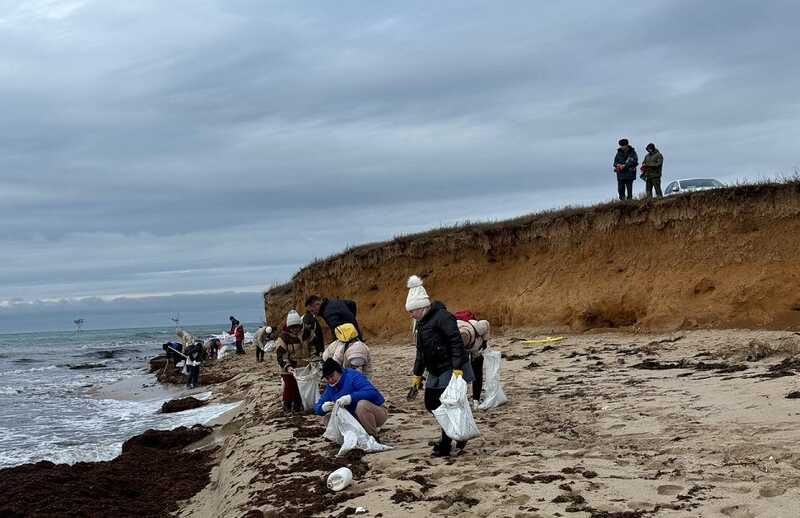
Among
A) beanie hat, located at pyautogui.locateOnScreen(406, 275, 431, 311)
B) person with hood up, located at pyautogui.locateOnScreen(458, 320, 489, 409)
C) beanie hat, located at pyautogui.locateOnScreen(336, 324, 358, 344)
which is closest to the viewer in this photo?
beanie hat, located at pyautogui.locateOnScreen(406, 275, 431, 311)

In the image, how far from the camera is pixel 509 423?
25.9ft

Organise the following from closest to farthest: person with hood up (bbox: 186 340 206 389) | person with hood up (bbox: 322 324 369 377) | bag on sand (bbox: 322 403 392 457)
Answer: bag on sand (bbox: 322 403 392 457), person with hood up (bbox: 322 324 369 377), person with hood up (bbox: 186 340 206 389)

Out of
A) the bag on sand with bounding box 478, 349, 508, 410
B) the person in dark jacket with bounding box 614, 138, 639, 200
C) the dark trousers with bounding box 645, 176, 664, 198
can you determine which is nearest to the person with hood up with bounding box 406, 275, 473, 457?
the bag on sand with bounding box 478, 349, 508, 410

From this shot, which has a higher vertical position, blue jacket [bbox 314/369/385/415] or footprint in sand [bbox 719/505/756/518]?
blue jacket [bbox 314/369/385/415]

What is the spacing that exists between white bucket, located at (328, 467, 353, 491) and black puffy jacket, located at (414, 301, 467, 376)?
52.1 inches

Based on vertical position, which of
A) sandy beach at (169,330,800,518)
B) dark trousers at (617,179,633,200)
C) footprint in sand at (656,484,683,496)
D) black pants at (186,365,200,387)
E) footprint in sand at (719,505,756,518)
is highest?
dark trousers at (617,179,633,200)

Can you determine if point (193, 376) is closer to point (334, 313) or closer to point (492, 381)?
point (334, 313)

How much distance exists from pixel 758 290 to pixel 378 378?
779 cm

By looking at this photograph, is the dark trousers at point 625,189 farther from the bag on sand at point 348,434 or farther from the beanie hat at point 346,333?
the bag on sand at point 348,434

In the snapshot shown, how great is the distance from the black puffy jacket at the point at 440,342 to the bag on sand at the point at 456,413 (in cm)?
22

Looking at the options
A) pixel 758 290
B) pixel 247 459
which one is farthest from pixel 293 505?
pixel 758 290

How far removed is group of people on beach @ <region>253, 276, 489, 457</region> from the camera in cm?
655

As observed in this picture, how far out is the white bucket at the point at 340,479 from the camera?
5.76 metres

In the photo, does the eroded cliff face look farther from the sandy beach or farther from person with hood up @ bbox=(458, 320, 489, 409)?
person with hood up @ bbox=(458, 320, 489, 409)
